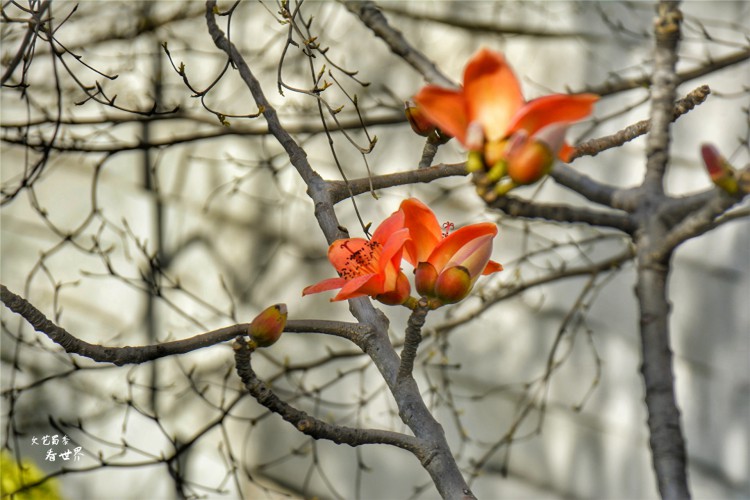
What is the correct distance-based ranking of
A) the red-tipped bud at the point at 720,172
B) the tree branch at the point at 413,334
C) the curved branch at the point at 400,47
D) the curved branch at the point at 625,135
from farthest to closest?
the curved branch at the point at 400,47 → the curved branch at the point at 625,135 → the tree branch at the point at 413,334 → the red-tipped bud at the point at 720,172

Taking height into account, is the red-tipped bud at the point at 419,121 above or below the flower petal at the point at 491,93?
above

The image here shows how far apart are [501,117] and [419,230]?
0.15 meters

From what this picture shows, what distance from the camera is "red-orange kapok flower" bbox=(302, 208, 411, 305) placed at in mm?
541

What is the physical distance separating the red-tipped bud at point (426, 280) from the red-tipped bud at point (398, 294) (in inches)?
0.9

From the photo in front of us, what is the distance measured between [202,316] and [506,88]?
5.86ft

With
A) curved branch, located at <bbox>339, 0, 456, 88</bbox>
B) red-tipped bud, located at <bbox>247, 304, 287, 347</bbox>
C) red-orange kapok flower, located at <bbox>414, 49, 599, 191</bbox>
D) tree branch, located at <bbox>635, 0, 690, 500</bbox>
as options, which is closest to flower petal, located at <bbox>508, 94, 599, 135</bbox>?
red-orange kapok flower, located at <bbox>414, 49, 599, 191</bbox>

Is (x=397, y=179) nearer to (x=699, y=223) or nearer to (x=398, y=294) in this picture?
(x=398, y=294)

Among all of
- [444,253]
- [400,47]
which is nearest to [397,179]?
[444,253]

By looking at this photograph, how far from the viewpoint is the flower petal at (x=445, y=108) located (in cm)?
45

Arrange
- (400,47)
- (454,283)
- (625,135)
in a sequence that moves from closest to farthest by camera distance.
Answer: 1. (454,283)
2. (625,135)
3. (400,47)

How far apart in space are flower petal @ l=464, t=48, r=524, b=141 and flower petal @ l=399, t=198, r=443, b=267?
4.9 inches

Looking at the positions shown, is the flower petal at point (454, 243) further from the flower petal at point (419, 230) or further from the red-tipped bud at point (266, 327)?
the red-tipped bud at point (266, 327)

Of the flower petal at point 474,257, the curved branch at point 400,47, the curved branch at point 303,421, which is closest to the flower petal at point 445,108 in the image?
the flower petal at point 474,257

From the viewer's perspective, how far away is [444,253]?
574 millimetres
